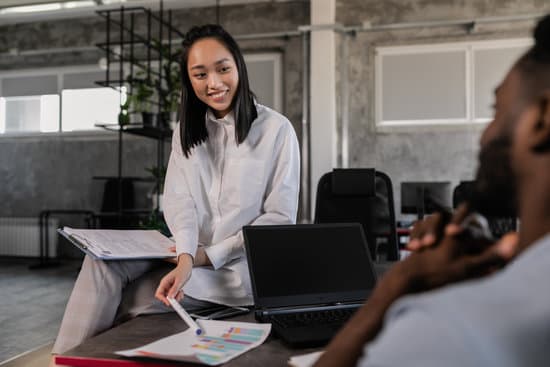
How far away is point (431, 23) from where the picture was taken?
647cm

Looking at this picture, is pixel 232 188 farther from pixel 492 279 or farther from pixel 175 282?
pixel 492 279

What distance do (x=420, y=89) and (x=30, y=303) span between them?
191 inches

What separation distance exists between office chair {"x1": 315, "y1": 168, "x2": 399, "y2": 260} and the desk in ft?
5.03

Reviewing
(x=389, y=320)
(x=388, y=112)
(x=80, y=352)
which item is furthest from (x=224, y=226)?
(x=388, y=112)

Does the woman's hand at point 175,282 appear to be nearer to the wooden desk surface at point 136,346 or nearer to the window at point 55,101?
the wooden desk surface at point 136,346

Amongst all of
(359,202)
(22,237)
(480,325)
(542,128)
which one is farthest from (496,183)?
(22,237)

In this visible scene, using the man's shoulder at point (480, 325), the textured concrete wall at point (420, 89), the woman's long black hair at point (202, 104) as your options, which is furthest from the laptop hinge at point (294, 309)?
the textured concrete wall at point (420, 89)

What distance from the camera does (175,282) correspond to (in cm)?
140

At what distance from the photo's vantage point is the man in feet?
1.17

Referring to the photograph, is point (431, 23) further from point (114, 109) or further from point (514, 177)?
point (514, 177)

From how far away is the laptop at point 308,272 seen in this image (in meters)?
1.26

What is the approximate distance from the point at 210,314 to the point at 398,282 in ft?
3.32

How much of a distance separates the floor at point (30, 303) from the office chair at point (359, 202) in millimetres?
1450

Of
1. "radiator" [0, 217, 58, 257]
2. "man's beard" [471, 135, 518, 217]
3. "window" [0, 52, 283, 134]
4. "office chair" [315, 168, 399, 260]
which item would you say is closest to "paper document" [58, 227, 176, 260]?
"man's beard" [471, 135, 518, 217]
